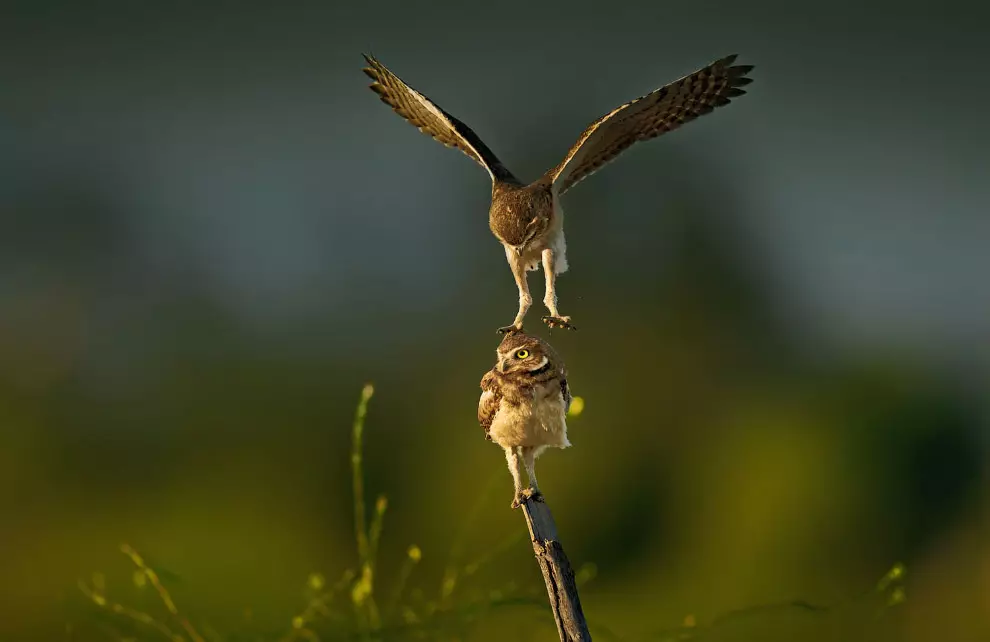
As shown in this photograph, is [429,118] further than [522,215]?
Yes

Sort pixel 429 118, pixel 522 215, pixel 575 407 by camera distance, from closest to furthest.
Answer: pixel 522 215 → pixel 575 407 → pixel 429 118

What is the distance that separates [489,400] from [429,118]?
515mm

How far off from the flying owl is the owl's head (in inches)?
1.1

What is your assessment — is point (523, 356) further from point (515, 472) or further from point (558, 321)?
point (515, 472)

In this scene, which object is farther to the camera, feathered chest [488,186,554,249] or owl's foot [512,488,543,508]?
owl's foot [512,488,543,508]

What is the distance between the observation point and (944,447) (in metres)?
3.40

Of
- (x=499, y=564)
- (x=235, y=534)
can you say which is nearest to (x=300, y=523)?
(x=235, y=534)

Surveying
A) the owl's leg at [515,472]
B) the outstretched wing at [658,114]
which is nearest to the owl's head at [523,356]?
the owl's leg at [515,472]

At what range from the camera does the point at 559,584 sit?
1.28 metres

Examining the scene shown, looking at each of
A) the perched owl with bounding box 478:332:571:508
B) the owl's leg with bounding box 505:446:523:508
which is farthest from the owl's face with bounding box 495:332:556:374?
the owl's leg with bounding box 505:446:523:508

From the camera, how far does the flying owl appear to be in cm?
127

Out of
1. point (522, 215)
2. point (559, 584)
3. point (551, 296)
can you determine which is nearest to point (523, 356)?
point (551, 296)

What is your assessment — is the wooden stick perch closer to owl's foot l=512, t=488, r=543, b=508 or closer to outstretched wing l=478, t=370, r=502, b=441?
owl's foot l=512, t=488, r=543, b=508

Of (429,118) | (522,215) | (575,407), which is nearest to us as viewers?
(522,215)
